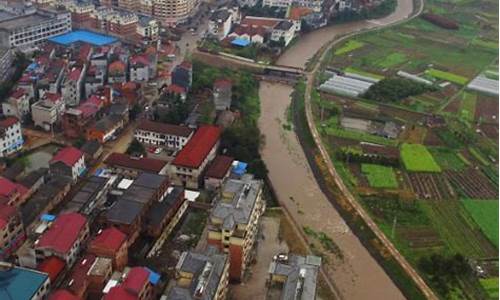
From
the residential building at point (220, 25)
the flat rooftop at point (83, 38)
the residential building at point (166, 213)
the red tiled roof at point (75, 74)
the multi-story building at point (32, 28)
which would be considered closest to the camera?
the residential building at point (166, 213)

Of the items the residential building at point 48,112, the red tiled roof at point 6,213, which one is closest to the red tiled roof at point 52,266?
the red tiled roof at point 6,213

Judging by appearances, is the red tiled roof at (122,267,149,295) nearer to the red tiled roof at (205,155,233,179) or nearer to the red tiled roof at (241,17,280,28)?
the red tiled roof at (205,155,233,179)

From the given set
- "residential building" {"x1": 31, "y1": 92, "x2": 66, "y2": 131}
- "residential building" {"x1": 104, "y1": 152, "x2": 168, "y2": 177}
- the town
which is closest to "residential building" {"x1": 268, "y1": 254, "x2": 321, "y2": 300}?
the town

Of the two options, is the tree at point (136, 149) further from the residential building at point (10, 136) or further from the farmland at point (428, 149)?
the farmland at point (428, 149)

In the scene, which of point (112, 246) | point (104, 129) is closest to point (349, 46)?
point (104, 129)

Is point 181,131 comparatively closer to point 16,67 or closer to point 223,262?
point 223,262

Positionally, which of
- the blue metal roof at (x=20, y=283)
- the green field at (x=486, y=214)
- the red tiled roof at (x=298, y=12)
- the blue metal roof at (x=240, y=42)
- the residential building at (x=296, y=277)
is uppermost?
the red tiled roof at (x=298, y=12)

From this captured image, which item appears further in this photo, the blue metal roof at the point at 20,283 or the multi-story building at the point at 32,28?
the multi-story building at the point at 32,28

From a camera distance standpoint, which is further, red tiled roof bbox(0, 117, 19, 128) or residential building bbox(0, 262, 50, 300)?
red tiled roof bbox(0, 117, 19, 128)
